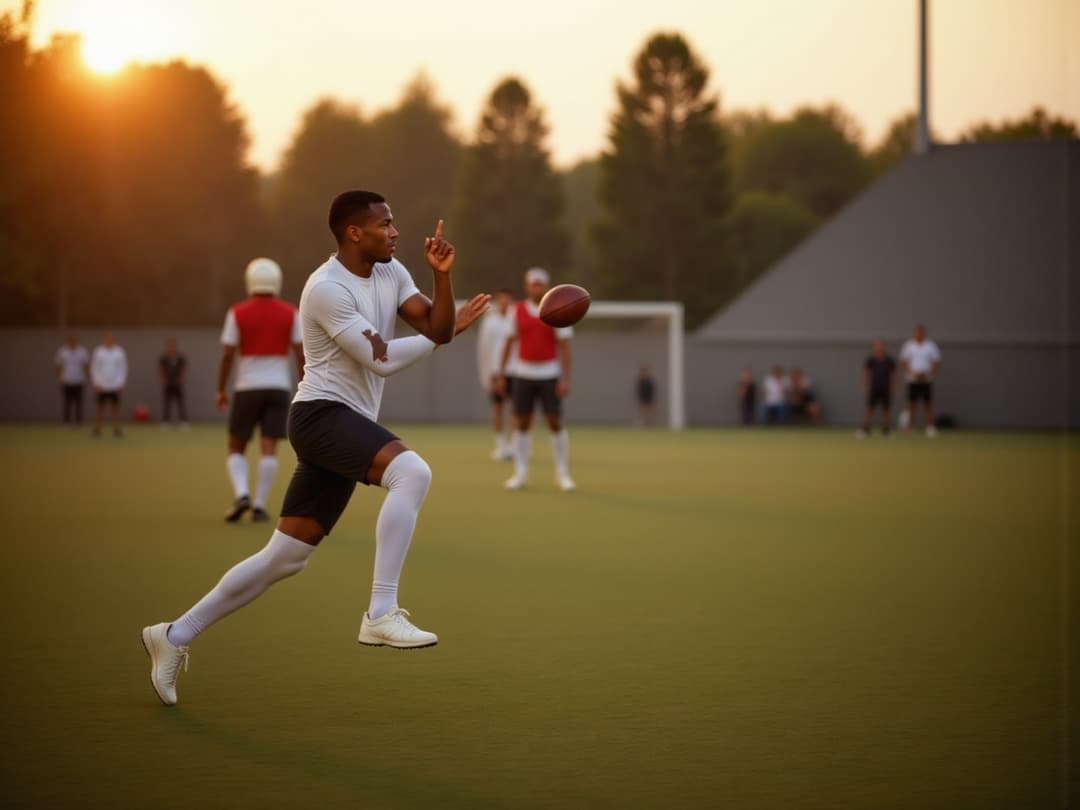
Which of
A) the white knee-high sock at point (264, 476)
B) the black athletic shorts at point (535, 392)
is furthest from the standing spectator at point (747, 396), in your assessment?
the white knee-high sock at point (264, 476)

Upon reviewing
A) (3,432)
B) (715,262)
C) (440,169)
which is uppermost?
(440,169)

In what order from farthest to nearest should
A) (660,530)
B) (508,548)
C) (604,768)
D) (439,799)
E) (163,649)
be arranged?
(660,530) → (508,548) → (163,649) → (604,768) → (439,799)

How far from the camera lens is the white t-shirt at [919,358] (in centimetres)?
3088

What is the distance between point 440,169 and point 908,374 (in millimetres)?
64219

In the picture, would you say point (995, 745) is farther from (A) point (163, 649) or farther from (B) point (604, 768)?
(A) point (163, 649)

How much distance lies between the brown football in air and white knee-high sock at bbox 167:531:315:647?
1895mm

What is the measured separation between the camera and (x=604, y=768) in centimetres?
508

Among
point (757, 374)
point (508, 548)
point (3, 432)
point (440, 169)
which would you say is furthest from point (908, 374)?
point (440, 169)

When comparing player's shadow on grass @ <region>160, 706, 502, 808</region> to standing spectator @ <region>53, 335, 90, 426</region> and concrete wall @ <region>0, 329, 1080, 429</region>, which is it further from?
concrete wall @ <region>0, 329, 1080, 429</region>

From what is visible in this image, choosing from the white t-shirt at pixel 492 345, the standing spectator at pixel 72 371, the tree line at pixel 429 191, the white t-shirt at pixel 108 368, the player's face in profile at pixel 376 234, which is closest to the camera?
the player's face in profile at pixel 376 234

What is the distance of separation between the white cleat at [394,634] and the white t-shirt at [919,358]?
26038mm

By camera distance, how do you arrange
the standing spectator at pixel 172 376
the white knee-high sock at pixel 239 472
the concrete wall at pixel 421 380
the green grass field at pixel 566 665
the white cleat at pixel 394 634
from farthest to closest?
the concrete wall at pixel 421 380 < the standing spectator at pixel 172 376 < the white knee-high sock at pixel 239 472 < the white cleat at pixel 394 634 < the green grass field at pixel 566 665

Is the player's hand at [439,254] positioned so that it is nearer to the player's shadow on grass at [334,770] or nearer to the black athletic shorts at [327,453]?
the black athletic shorts at [327,453]

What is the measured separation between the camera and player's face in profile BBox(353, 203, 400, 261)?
246 inches
